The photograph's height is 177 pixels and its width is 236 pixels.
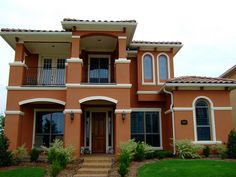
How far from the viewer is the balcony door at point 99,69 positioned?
1789 centimetres

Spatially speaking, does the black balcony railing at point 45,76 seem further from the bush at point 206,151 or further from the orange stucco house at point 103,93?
the bush at point 206,151

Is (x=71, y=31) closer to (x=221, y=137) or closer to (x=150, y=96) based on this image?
(x=150, y=96)

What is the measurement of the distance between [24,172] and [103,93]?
563 centimetres

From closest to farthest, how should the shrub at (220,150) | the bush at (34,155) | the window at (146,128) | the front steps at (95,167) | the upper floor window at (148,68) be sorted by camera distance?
the front steps at (95,167) → the bush at (34,155) → the shrub at (220,150) → the window at (146,128) → the upper floor window at (148,68)

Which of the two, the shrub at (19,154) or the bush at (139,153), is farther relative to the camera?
the shrub at (19,154)

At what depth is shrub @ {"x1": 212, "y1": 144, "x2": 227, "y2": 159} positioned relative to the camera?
14744 millimetres

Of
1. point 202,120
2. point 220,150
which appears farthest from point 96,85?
point 220,150

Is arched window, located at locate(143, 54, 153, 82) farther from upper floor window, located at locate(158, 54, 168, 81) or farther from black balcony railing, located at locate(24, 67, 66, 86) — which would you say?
black balcony railing, located at locate(24, 67, 66, 86)

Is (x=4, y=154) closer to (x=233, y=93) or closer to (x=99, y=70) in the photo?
(x=99, y=70)

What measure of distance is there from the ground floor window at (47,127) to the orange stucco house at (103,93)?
0.06 meters

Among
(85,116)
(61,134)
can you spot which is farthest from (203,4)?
(61,134)

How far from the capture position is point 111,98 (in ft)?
49.1

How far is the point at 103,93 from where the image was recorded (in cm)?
1504

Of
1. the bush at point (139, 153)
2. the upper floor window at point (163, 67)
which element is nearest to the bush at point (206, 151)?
the bush at point (139, 153)
